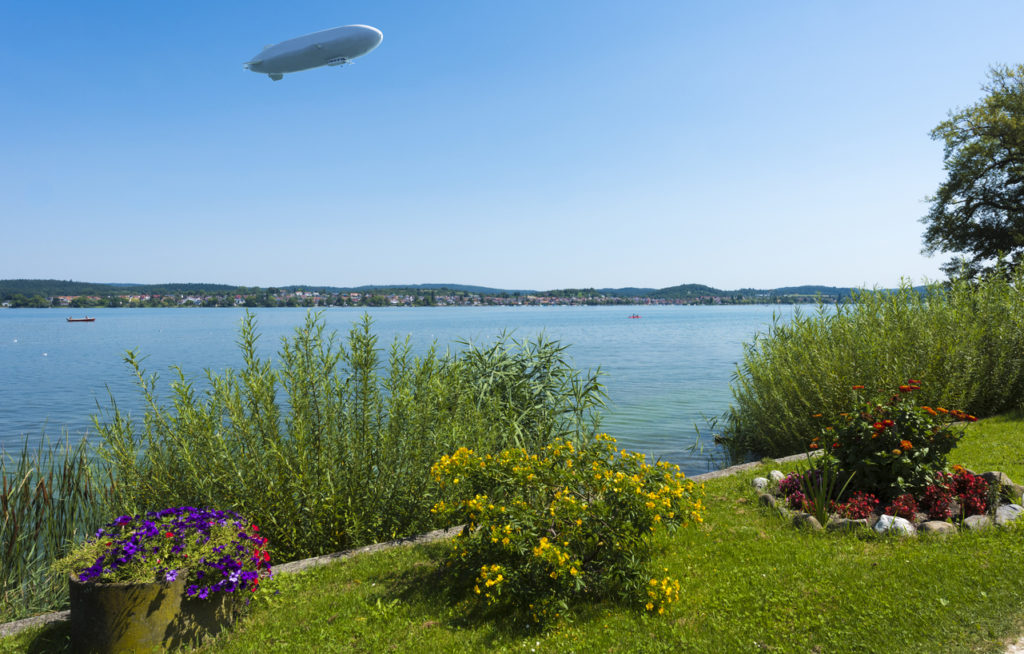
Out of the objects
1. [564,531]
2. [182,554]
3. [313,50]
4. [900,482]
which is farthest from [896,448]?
[313,50]

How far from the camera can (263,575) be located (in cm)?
490

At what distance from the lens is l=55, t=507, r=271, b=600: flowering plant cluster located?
4.22m

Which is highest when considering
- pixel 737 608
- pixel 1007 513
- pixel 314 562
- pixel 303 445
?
pixel 303 445

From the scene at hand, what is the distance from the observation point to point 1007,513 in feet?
19.2

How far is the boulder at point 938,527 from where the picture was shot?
564 cm

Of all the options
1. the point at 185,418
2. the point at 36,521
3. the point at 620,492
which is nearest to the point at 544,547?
the point at 620,492

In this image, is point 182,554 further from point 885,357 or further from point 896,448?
point 885,357

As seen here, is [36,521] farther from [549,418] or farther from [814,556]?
[814,556]

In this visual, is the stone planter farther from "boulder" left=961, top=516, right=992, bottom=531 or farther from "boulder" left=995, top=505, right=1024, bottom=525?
"boulder" left=995, top=505, right=1024, bottom=525

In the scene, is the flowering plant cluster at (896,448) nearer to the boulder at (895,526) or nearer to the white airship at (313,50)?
the boulder at (895,526)

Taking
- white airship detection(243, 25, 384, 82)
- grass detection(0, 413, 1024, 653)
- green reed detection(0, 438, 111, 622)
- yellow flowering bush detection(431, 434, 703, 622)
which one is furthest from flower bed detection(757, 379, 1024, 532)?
white airship detection(243, 25, 384, 82)

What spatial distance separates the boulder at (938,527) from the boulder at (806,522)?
941 millimetres

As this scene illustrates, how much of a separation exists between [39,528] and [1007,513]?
11.0 m

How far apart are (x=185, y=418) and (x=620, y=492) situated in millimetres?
4494
